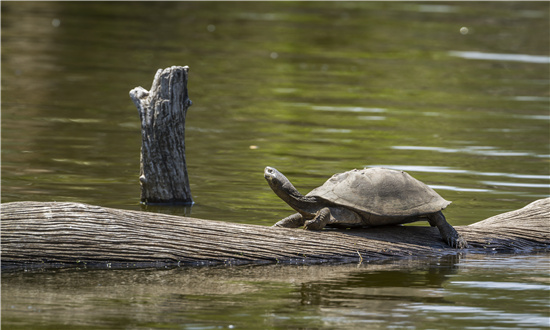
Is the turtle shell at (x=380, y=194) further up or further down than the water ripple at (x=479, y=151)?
further down

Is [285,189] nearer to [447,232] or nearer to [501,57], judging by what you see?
[447,232]

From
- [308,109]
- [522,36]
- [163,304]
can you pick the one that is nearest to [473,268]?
[163,304]

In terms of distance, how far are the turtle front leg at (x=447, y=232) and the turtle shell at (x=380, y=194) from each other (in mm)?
172

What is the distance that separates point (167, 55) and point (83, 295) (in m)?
19.2

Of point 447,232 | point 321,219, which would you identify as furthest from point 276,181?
point 447,232

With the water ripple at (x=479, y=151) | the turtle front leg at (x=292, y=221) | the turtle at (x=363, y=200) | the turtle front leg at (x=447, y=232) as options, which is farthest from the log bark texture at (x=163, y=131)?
the water ripple at (x=479, y=151)

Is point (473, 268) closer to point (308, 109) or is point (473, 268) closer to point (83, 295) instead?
point (83, 295)

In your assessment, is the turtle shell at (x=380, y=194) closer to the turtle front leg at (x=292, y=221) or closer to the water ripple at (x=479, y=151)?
the turtle front leg at (x=292, y=221)

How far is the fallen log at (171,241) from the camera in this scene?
8.25 metres

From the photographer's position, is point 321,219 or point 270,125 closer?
point 321,219

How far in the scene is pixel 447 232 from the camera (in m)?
9.09

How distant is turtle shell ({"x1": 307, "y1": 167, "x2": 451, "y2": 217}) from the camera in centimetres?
873

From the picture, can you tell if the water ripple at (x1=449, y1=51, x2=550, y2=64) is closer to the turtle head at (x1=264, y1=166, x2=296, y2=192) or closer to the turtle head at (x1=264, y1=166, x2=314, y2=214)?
the turtle head at (x1=264, y1=166, x2=314, y2=214)

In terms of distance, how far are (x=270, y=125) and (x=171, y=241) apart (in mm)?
9581
